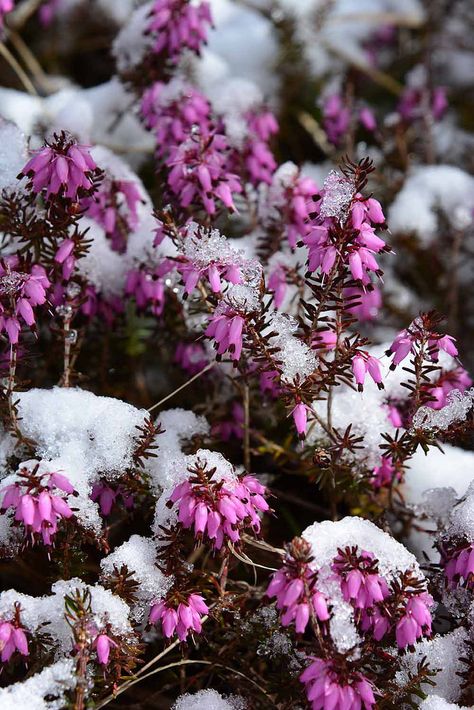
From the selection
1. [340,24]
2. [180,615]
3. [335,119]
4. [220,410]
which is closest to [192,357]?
[220,410]

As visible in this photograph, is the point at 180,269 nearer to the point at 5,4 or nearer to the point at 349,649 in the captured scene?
the point at 349,649

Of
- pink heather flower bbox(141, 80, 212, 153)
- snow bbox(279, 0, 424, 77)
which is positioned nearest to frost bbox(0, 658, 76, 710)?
pink heather flower bbox(141, 80, 212, 153)

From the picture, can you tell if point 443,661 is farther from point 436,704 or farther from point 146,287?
point 146,287

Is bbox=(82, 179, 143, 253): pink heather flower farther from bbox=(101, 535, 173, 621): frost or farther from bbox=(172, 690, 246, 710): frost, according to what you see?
bbox=(172, 690, 246, 710): frost

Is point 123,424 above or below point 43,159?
below

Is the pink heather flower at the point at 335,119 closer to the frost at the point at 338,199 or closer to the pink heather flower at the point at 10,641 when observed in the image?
the frost at the point at 338,199

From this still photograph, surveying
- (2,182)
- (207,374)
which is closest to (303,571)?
(207,374)

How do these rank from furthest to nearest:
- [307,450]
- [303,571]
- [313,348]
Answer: [307,450] → [313,348] → [303,571]
